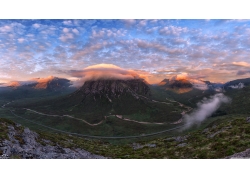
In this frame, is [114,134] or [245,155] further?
[114,134]

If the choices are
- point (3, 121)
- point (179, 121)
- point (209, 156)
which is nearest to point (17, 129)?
point (3, 121)

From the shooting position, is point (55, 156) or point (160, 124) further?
point (160, 124)

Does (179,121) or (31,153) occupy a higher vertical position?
(31,153)

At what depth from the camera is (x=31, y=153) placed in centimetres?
2019

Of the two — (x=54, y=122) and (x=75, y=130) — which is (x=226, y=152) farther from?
(x=54, y=122)

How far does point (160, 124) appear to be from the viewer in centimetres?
18675

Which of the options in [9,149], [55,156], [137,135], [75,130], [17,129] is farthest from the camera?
[75,130]

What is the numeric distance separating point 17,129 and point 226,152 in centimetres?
3683

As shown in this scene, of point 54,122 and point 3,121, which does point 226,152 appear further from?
point 54,122

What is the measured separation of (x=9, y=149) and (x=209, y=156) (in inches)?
1105

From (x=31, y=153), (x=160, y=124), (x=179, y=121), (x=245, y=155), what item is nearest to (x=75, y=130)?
(x=160, y=124)

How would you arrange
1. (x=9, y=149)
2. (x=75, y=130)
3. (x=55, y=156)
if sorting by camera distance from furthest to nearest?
(x=75, y=130), (x=55, y=156), (x=9, y=149)

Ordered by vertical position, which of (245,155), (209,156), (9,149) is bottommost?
(209,156)

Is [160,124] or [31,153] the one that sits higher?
[31,153]
